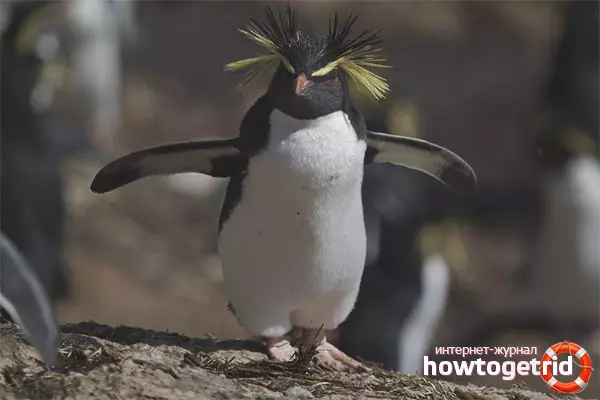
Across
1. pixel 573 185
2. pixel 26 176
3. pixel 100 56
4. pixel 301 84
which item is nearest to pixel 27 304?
pixel 301 84

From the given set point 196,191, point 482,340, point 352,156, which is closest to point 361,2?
point 196,191

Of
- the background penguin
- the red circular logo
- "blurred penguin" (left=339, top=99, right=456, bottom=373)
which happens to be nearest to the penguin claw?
the red circular logo

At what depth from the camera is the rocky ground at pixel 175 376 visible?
2.38 meters

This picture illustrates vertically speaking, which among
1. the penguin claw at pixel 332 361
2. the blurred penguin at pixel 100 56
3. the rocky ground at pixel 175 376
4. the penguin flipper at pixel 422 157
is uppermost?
the blurred penguin at pixel 100 56

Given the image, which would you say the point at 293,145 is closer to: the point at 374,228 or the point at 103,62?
the point at 374,228

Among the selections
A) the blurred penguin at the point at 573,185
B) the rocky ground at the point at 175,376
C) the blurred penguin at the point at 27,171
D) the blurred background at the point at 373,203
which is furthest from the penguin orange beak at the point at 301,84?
the blurred penguin at the point at 573,185

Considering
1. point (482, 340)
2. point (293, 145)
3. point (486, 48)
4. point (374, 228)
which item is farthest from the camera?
point (486, 48)

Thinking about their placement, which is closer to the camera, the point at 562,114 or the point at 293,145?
the point at 293,145

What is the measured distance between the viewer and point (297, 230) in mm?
2768

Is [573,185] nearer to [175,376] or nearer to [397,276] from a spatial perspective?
[397,276]

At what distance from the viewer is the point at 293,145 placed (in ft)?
8.81

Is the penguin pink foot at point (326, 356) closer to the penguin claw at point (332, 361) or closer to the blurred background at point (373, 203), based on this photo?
the penguin claw at point (332, 361)

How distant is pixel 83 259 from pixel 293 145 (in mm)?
5619

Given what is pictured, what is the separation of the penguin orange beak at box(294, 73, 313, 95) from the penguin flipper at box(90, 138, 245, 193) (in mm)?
276
